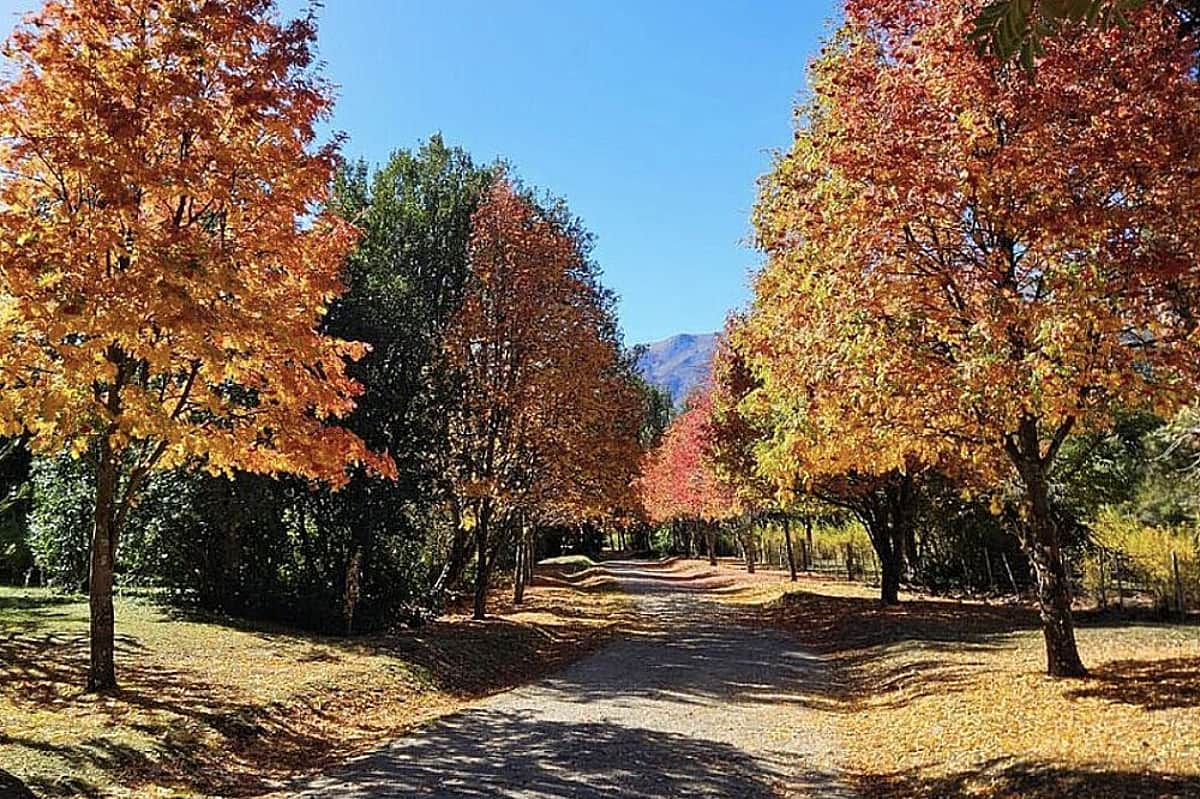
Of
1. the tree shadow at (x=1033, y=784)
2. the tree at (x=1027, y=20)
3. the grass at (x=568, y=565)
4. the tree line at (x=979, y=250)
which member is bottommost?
the grass at (x=568, y=565)

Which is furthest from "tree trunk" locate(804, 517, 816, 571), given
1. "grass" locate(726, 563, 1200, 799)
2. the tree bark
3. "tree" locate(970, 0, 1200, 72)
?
"tree" locate(970, 0, 1200, 72)

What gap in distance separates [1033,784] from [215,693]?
29.3ft

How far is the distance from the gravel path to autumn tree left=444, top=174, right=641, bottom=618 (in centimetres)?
708

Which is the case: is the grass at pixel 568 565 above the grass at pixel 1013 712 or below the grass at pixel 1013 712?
below

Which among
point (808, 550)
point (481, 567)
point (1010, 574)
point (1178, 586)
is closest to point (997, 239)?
point (1178, 586)

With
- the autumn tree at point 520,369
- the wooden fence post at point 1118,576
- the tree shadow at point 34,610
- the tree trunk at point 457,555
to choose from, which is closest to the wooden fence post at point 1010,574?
the wooden fence post at point 1118,576

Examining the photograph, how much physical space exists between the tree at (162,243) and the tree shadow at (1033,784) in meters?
6.46

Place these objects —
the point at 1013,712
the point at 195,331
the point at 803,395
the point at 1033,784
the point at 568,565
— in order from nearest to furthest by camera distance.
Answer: the point at 1033,784 → the point at 195,331 → the point at 1013,712 → the point at 803,395 → the point at 568,565

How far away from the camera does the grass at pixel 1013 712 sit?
6820 millimetres

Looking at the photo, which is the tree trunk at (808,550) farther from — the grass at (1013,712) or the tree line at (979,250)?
the tree line at (979,250)

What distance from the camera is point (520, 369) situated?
21.1 metres

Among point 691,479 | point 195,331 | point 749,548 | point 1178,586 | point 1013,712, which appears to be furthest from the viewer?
point 749,548

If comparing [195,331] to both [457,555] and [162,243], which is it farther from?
[457,555]

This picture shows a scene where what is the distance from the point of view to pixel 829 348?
9508mm
